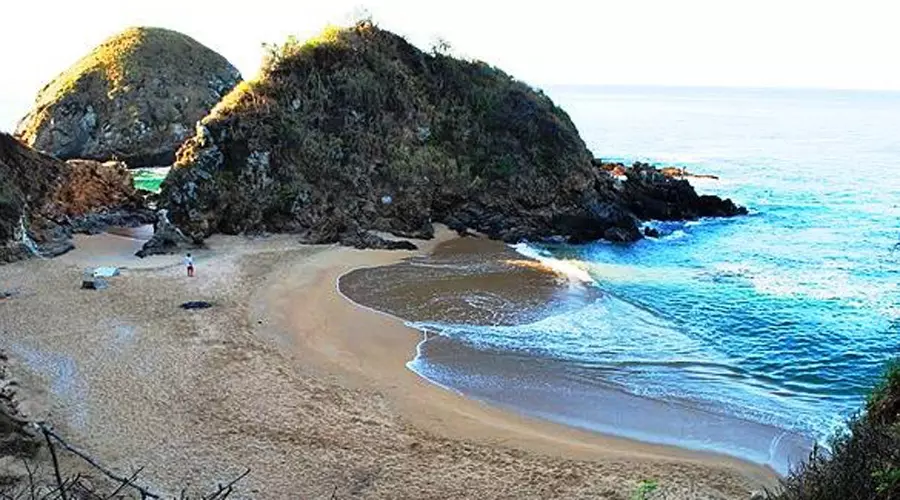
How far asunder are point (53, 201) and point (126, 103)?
3089 cm

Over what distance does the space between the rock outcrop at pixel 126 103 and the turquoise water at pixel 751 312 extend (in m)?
40.7

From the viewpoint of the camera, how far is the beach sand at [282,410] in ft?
47.3

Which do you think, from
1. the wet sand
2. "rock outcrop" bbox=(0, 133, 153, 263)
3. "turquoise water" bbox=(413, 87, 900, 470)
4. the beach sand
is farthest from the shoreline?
"rock outcrop" bbox=(0, 133, 153, 263)

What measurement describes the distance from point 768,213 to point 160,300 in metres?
35.4

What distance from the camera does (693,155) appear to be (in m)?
73.5

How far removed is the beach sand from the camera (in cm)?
1441

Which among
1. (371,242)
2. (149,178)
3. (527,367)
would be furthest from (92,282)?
(149,178)

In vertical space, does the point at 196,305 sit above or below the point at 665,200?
below

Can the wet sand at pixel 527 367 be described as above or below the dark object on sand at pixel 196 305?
above

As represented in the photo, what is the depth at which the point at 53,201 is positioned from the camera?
3534 centimetres

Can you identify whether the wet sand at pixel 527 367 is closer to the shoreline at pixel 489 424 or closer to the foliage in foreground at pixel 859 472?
the shoreline at pixel 489 424

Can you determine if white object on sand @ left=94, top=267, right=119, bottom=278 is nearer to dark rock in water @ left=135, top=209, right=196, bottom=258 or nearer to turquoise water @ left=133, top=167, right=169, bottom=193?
dark rock in water @ left=135, top=209, right=196, bottom=258

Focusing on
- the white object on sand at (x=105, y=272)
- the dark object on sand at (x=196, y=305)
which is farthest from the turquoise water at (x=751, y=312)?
the white object on sand at (x=105, y=272)

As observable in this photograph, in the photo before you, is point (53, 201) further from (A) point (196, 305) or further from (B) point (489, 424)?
(B) point (489, 424)
